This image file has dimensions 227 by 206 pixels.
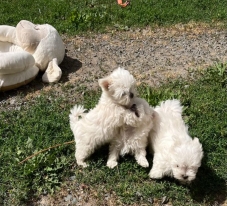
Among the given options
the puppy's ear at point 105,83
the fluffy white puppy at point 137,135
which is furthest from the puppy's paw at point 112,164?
Answer: the puppy's ear at point 105,83

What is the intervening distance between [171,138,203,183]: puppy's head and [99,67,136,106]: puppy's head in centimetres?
86

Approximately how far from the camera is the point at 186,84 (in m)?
6.44

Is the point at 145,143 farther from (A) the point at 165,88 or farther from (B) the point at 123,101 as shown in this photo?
(A) the point at 165,88

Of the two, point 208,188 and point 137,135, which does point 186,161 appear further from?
point 208,188

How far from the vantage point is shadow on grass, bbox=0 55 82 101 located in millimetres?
6289

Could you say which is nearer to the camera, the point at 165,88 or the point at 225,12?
the point at 165,88

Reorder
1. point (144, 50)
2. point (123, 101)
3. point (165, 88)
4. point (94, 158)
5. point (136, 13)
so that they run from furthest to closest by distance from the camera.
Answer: point (136, 13)
point (144, 50)
point (165, 88)
point (94, 158)
point (123, 101)

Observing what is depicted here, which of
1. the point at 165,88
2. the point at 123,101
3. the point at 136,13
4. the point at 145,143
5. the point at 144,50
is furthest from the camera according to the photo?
the point at 136,13

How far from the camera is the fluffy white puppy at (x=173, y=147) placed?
158 inches

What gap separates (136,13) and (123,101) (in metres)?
4.88

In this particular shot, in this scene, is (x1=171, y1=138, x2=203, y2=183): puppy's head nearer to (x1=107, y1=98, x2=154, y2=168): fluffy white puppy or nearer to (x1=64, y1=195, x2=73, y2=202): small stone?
(x1=107, y1=98, x2=154, y2=168): fluffy white puppy

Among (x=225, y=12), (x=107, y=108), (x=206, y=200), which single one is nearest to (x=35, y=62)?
(x=107, y=108)

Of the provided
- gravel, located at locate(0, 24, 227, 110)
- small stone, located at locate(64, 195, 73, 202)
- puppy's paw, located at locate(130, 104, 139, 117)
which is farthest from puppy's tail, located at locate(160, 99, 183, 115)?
small stone, located at locate(64, 195, 73, 202)

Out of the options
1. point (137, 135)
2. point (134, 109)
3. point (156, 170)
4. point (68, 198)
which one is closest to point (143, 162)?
point (156, 170)
